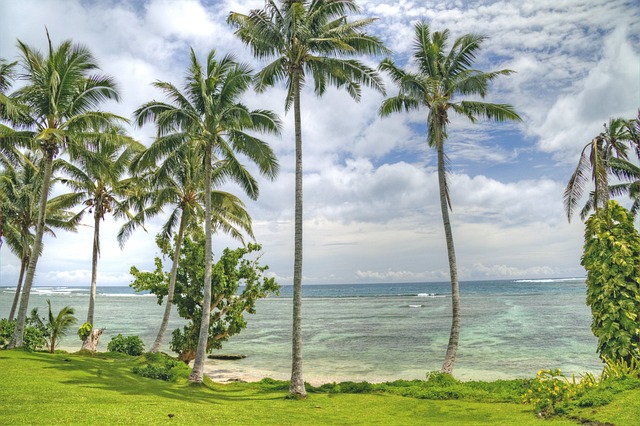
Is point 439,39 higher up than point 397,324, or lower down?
higher up

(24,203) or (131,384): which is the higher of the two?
(24,203)

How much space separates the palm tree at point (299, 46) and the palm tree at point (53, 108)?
7045 mm

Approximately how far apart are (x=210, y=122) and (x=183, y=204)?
23.0 ft

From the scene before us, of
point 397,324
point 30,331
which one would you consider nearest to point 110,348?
point 30,331

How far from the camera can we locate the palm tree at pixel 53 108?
17172mm

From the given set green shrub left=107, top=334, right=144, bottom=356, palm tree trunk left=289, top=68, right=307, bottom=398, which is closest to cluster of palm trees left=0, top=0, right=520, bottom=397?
palm tree trunk left=289, top=68, right=307, bottom=398

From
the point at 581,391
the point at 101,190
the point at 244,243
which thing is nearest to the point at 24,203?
the point at 101,190

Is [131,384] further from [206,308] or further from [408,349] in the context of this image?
[408,349]

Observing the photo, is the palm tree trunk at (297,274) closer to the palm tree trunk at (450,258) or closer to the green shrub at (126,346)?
the palm tree trunk at (450,258)

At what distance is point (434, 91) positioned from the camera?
17297 mm

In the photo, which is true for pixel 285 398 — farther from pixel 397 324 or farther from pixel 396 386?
pixel 397 324

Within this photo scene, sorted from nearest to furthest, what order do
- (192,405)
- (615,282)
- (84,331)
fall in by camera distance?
(192,405), (615,282), (84,331)

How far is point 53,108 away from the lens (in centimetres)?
1716

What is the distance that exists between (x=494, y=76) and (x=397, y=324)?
38.3 m
